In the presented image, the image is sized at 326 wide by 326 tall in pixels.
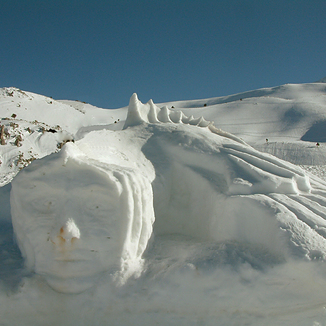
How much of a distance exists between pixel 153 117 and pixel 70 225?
7.63 ft

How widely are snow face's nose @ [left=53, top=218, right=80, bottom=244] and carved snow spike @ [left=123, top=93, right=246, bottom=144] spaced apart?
6.96ft

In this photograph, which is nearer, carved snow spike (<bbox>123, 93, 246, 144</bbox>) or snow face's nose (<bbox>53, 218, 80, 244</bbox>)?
snow face's nose (<bbox>53, 218, 80, 244</bbox>)

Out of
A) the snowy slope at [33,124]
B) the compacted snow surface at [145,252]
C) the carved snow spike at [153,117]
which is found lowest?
the compacted snow surface at [145,252]

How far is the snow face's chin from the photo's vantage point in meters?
2.09

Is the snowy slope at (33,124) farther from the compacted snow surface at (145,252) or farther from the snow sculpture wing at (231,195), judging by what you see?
the compacted snow surface at (145,252)

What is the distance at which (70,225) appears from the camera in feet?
6.82

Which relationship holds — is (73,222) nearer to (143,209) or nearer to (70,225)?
(70,225)

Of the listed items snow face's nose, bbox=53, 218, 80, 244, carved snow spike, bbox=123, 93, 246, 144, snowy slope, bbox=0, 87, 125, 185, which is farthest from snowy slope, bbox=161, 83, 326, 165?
snow face's nose, bbox=53, 218, 80, 244

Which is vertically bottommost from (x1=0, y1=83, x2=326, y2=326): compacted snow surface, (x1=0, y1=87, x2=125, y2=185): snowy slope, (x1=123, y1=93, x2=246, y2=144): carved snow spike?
(x1=0, y1=83, x2=326, y2=326): compacted snow surface

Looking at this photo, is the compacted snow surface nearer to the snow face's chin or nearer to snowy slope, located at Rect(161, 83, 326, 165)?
the snow face's chin

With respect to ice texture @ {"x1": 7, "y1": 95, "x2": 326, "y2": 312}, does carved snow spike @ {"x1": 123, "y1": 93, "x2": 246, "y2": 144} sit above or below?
above

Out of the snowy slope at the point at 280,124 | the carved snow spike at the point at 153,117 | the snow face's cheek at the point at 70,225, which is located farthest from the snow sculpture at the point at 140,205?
the snowy slope at the point at 280,124

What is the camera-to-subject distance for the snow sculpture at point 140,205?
83.5 inches

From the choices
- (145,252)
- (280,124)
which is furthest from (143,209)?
(280,124)
